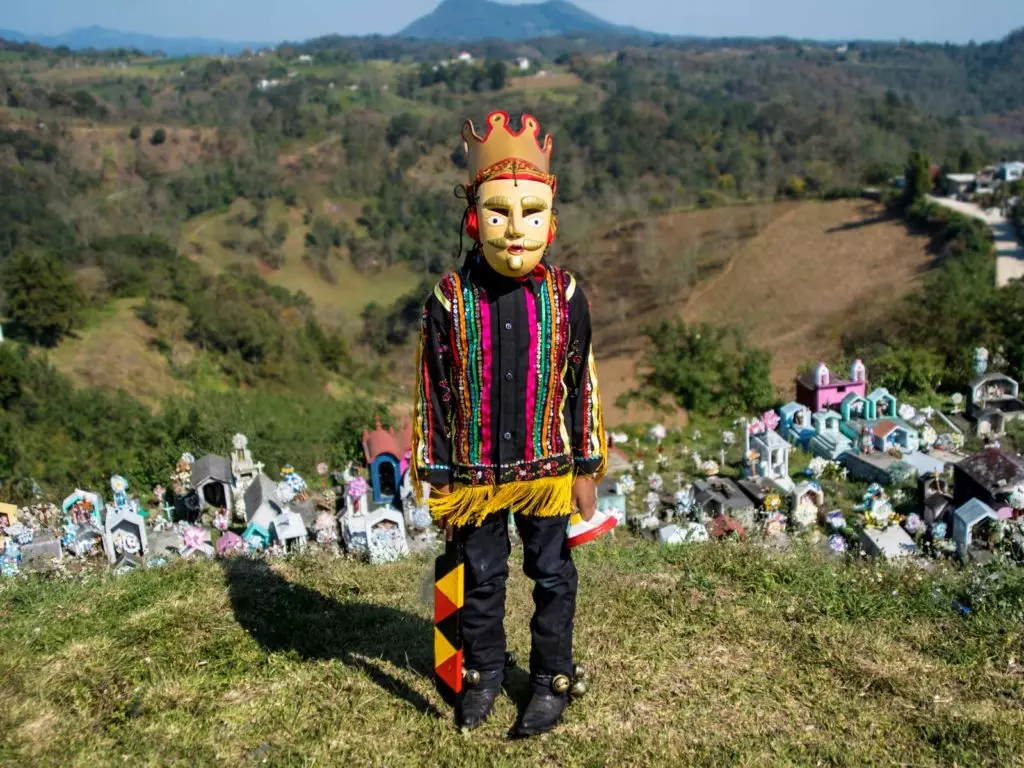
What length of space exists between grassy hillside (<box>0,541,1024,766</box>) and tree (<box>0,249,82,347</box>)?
1642 centimetres

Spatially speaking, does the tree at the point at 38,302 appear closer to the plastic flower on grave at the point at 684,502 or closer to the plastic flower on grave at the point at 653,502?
the plastic flower on grave at the point at 653,502

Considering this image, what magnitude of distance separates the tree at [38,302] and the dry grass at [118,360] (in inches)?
18.3

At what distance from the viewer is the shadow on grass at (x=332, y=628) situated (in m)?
4.10

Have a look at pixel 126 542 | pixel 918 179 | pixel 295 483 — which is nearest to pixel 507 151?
pixel 126 542

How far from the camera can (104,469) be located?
1070 cm

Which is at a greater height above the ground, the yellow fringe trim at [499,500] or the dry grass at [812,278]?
the yellow fringe trim at [499,500]

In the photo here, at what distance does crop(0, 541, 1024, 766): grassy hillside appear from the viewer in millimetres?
3475

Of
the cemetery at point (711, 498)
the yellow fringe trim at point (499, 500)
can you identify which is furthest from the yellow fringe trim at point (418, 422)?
the cemetery at point (711, 498)

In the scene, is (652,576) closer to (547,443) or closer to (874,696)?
(874,696)

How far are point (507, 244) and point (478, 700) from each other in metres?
1.77

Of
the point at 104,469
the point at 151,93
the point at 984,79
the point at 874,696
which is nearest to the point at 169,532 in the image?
the point at 104,469

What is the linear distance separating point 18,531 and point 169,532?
117 centimetres

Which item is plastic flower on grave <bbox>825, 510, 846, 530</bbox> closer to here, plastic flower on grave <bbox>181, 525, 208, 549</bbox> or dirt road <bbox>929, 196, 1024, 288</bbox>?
plastic flower on grave <bbox>181, 525, 208, 549</bbox>

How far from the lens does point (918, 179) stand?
3809cm
